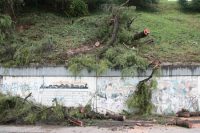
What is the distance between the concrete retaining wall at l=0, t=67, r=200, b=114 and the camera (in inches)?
719

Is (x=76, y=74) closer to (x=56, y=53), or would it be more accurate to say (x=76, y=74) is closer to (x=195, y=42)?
(x=56, y=53)

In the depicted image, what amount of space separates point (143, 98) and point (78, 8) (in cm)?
930

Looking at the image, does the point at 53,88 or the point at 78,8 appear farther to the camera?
the point at 78,8

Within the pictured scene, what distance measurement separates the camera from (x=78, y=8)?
82.1 ft

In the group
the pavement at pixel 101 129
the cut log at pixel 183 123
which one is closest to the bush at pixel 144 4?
the cut log at pixel 183 123

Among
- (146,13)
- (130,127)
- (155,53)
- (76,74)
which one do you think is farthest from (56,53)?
(146,13)

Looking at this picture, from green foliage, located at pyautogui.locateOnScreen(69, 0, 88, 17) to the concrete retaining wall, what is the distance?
24.1 feet

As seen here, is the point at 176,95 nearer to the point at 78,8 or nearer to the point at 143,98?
the point at 143,98

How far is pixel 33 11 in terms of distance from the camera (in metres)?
25.7

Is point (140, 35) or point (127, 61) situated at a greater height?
point (140, 35)

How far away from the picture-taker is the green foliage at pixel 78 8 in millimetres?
24917

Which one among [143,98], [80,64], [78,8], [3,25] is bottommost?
[143,98]

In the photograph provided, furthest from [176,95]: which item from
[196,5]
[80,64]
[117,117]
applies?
[196,5]

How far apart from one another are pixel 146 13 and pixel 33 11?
293 inches
